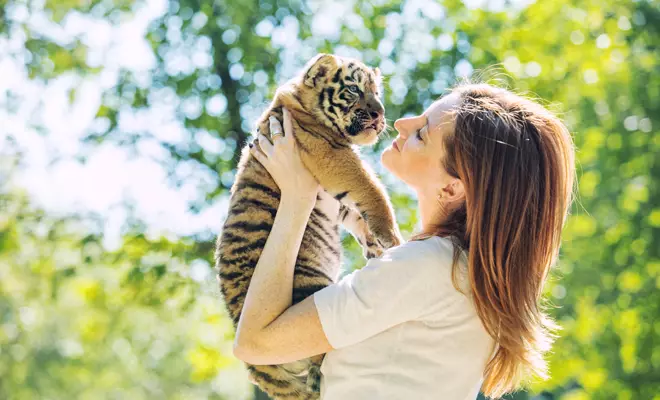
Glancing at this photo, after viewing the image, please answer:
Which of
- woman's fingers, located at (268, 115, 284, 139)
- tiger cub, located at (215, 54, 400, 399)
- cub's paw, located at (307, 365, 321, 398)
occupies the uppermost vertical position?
woman's fingers, located at (268, 115, 284, 139)

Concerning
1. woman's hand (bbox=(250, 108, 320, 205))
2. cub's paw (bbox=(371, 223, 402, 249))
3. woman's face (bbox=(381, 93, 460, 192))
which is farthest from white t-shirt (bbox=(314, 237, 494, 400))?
cub's paw (bbox=(371, 223, 402, 249))

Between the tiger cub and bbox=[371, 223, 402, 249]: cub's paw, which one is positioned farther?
bbox=[371, 223, 402, 249]: cub's paw

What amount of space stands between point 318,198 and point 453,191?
806 millimetres

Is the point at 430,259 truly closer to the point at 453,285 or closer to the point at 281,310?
the point at 453,285

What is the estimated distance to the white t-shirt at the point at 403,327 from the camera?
2.14 m

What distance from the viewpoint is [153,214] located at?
8.89m

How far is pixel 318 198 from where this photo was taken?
3.08m

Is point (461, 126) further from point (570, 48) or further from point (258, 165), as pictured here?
point (570, 48)

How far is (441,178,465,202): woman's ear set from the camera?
93.9 inches

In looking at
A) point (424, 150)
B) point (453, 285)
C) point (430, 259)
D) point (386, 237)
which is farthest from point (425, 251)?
point (386, 237)

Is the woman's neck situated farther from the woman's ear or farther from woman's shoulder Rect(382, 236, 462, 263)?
woman's shoulder Rect(382, 236, 462, 263)

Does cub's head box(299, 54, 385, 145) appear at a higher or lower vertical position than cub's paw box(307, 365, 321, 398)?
higher

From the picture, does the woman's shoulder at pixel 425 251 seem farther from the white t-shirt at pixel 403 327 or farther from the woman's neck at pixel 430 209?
the woman's neck at pixel 430 209

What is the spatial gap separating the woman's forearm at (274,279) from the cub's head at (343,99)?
2.88 feet
